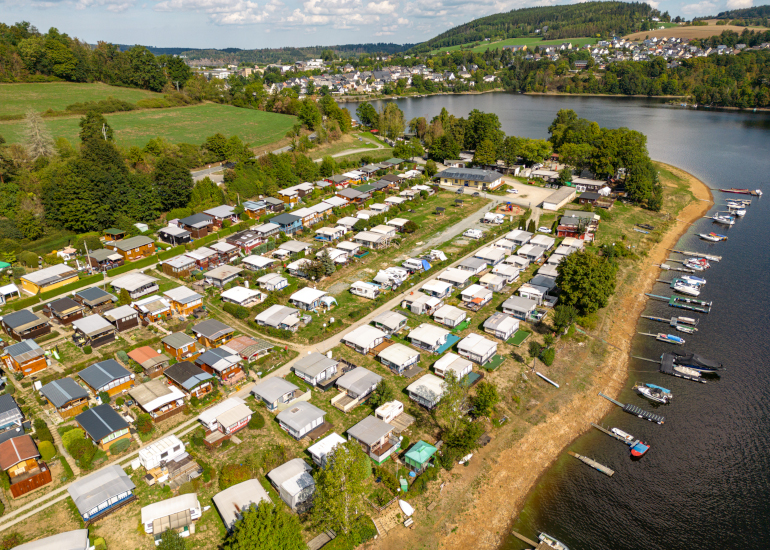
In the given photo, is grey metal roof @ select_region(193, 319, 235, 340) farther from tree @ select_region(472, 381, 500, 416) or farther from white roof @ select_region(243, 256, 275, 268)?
tree @ select_region(472, 381, 500, 416)

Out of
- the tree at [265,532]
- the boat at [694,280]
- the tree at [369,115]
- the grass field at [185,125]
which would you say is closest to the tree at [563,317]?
the boat at [694,280]

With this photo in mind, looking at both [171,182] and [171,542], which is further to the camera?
[171,182]

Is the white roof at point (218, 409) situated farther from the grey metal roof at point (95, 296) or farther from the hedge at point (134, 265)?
the hedge at point (134, 265)

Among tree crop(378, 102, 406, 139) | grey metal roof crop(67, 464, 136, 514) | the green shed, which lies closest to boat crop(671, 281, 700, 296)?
the green shed

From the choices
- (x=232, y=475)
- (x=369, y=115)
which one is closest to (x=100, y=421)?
(x=232, y=475)

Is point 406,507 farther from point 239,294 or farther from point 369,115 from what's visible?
point 369,115

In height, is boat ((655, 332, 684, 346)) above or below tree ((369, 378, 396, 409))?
below
